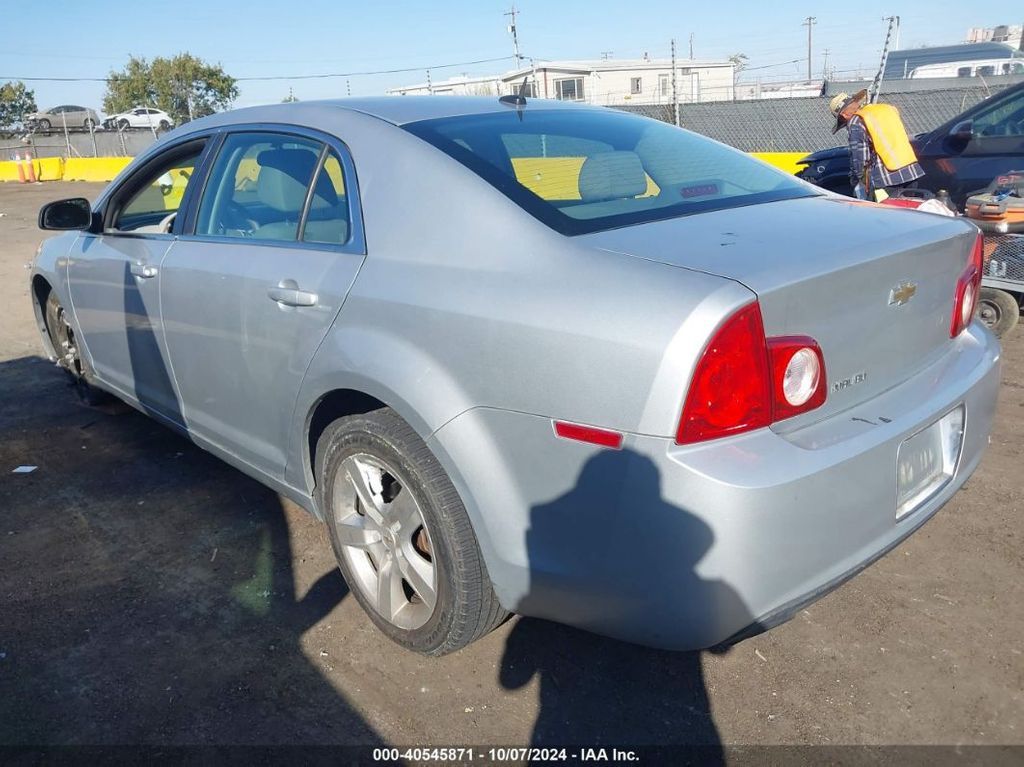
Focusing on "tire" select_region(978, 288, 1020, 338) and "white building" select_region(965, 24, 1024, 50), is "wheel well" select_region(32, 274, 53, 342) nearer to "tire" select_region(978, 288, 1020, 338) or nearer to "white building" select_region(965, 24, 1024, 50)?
"tire" select_region(978, 288, 1020, 338)

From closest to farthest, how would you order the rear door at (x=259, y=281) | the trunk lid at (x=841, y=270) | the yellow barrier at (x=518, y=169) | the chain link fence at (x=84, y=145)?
the trunk lid at (x=841, y=270) → the yellow barrier at (x=518, y=169) → the rear door at (x=259, y=281) → the chain link fence at (x=84, y=145)

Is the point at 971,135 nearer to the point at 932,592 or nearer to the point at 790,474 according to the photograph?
the point at 932,592

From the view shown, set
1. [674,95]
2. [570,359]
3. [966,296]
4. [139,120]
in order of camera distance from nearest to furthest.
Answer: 1. [570,359]
2. [966,296]
3. [674,95]
4. [139,120]

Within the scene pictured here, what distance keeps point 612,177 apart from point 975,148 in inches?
216

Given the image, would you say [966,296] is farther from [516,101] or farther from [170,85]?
[170,85]

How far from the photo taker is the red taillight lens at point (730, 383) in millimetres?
1882

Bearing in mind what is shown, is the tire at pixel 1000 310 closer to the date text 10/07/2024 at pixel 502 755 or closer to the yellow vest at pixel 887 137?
the yellow vest at pixel 887 137

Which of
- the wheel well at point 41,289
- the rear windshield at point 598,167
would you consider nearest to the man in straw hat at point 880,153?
the rear windshield at point 598,167

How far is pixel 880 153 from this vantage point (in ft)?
22.2

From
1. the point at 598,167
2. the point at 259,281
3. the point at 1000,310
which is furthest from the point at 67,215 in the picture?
the point at 1000,310

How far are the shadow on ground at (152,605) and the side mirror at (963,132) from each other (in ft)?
20.4

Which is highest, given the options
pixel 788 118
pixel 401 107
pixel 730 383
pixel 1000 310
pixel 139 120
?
pixel 139 120

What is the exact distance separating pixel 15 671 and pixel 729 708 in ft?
7.32

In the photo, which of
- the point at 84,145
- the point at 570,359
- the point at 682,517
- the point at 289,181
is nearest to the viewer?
the point at 682,517
